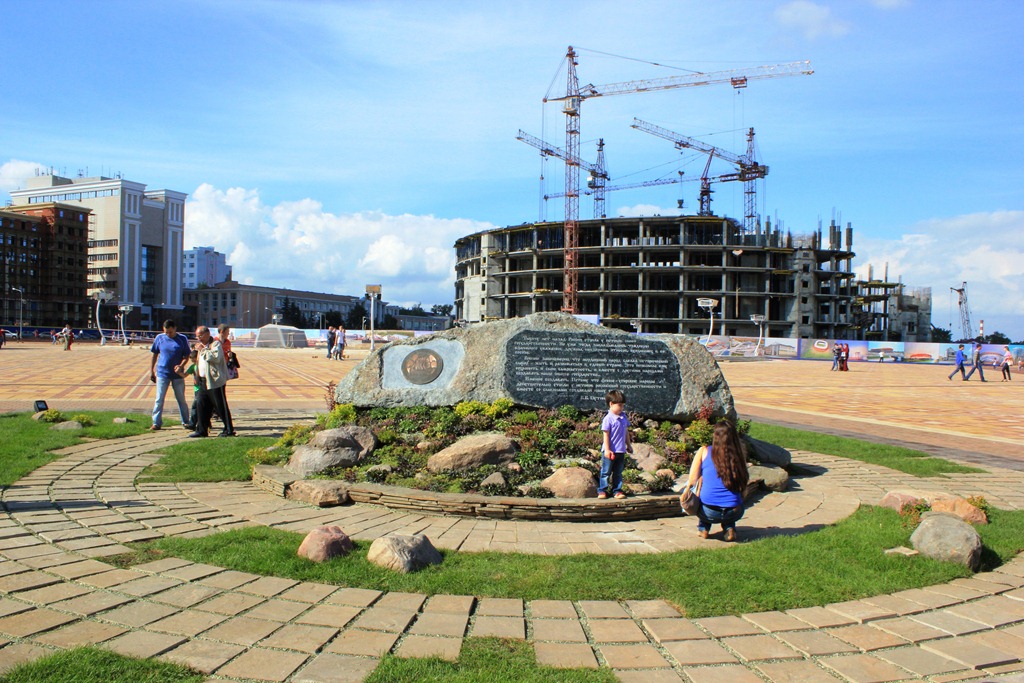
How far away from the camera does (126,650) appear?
328 cm

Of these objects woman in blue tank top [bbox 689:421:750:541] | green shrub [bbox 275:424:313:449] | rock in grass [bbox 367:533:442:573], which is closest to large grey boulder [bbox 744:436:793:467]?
woman in blue tank top [bbox 689:421:750:541]

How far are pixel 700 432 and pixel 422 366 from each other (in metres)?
3.77

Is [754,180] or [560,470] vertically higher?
[754,180]

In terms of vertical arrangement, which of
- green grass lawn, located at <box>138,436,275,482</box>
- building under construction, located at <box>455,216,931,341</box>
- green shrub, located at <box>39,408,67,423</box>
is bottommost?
green grass lawn, located at <box>138,436,275,482</box>

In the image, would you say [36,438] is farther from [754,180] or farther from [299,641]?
[754,180]

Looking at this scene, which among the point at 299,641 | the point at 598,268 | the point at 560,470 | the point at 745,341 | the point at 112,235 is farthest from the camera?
the point at 112,235

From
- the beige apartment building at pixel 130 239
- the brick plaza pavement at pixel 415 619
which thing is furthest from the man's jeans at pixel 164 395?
the beige apartment building at pixel 130 239

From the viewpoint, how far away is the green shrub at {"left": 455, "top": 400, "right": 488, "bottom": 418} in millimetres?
8461

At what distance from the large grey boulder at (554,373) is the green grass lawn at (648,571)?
3.53 metres

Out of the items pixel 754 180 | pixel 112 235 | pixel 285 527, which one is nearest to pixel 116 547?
pixel 285 527

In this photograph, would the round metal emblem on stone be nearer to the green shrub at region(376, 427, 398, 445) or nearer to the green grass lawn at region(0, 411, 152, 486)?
the green shrub at region(376, 427, 398, 445)

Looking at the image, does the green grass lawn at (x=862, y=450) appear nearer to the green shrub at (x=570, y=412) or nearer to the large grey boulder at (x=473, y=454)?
the green shrub at (x=570, y=412)

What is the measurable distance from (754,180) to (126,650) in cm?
10691

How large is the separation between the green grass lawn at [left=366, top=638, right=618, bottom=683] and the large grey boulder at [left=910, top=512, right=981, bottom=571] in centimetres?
327
